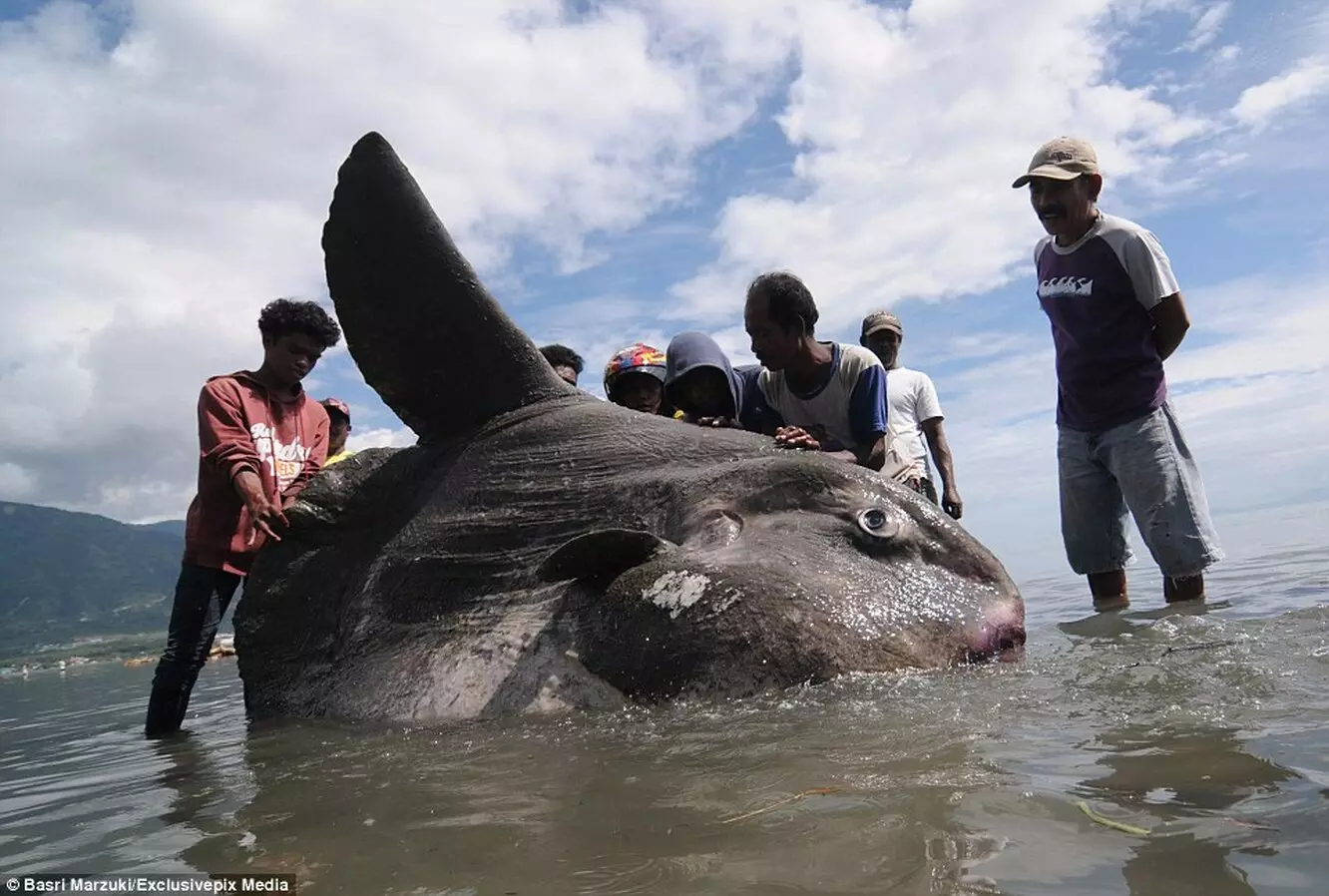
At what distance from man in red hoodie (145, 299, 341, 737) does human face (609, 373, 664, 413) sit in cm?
188

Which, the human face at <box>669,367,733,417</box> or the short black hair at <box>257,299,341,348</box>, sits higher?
the short black hair at <box>257,299,341,348</box>

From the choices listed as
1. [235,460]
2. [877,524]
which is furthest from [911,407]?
[235,460]

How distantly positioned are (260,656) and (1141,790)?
13.9ft

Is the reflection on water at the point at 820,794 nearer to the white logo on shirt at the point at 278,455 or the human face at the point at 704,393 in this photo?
the white logo on shirt at the point at 278,455

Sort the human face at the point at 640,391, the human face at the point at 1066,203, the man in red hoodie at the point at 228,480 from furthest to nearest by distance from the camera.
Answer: the human face at the point at 640,391 < the human face at the point at 1066,203 < the man in red hoodie at the point at 228,480

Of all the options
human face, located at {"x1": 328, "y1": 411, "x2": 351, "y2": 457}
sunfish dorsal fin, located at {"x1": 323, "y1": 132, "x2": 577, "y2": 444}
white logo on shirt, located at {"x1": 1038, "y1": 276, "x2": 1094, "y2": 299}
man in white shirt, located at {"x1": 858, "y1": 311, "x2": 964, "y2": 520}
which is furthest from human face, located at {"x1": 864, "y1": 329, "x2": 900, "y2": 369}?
human face, located at {"x1": 328, "y1": 411, "x2": 351, "y2": 457}

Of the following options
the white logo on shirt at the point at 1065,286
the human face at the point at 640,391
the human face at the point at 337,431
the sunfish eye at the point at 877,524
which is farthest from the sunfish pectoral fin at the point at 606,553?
the human face at the point at 337,431

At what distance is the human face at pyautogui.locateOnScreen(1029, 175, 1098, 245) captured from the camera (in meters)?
5.31

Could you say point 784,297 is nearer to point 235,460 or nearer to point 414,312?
point 414,312

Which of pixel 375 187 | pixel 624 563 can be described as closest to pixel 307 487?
pixel 375 187

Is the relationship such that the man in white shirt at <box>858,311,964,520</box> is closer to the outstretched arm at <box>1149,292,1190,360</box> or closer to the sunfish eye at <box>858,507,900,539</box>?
the outstretched arm at <box>1149,292,1190,360</box>

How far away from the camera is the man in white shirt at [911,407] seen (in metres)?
7.16

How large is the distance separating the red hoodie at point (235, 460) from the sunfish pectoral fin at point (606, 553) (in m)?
1.85

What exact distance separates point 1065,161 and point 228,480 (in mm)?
4980
